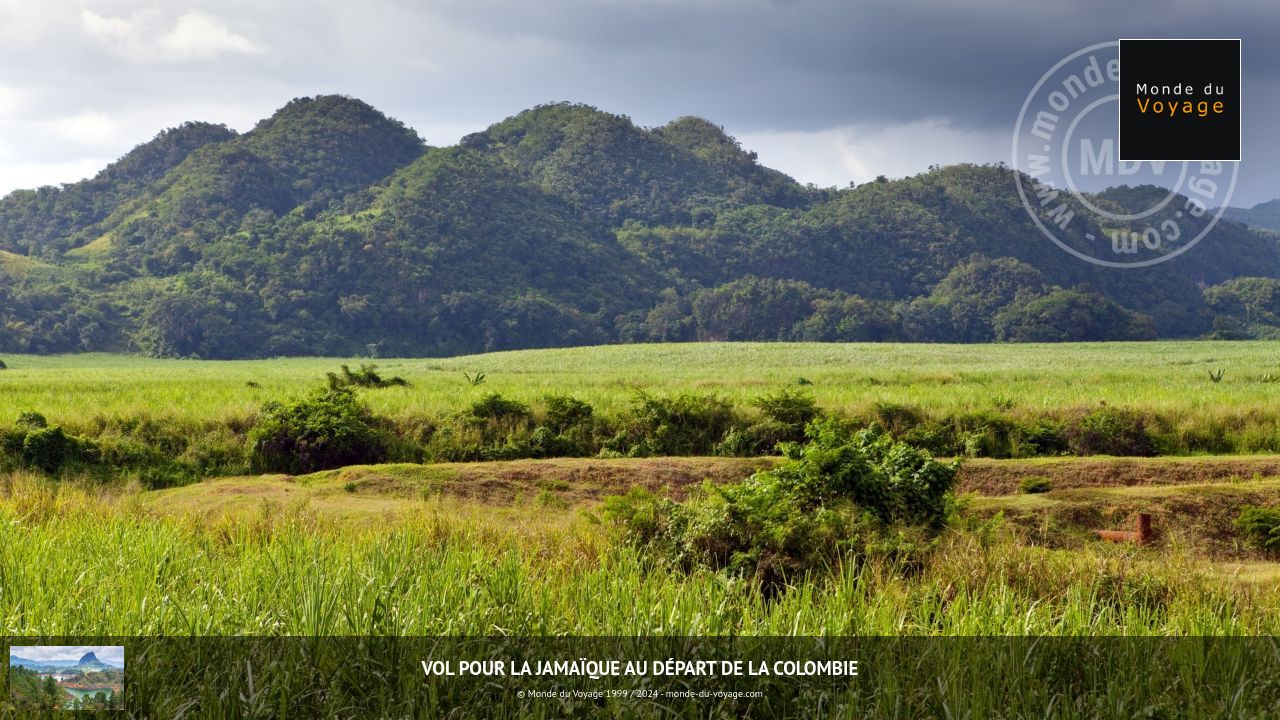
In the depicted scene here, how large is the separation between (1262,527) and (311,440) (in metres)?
16.7

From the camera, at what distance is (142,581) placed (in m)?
6.76

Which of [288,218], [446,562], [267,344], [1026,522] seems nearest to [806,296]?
[267,344]

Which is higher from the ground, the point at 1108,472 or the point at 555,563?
the point at 555,563

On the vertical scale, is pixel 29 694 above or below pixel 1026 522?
above

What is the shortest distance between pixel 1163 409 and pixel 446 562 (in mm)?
20453

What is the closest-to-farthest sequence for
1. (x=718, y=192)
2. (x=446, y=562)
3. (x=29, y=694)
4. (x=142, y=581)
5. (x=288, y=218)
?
(x=29, y=694) → (x=142, y=581) → (x=446, y=562) → (x=288, y=218) → (x=718, y=192)

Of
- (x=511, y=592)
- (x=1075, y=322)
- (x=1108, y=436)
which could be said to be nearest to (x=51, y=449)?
(x=511, y=592)

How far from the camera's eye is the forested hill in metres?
97.5

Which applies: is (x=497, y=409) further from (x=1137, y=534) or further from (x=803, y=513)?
(x=1137, y=534)

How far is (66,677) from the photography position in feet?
17.9

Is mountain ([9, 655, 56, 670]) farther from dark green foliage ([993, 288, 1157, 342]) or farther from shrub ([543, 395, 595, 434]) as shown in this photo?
dark green foliage ([993, 288, 1157, 342])

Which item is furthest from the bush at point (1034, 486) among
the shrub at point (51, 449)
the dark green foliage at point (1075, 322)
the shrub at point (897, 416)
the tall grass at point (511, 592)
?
the dark green foliage at point (1075, 322)

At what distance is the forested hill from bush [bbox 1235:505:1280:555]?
83962 mm

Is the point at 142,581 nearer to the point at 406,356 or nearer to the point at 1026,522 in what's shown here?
the point at 1026,522
